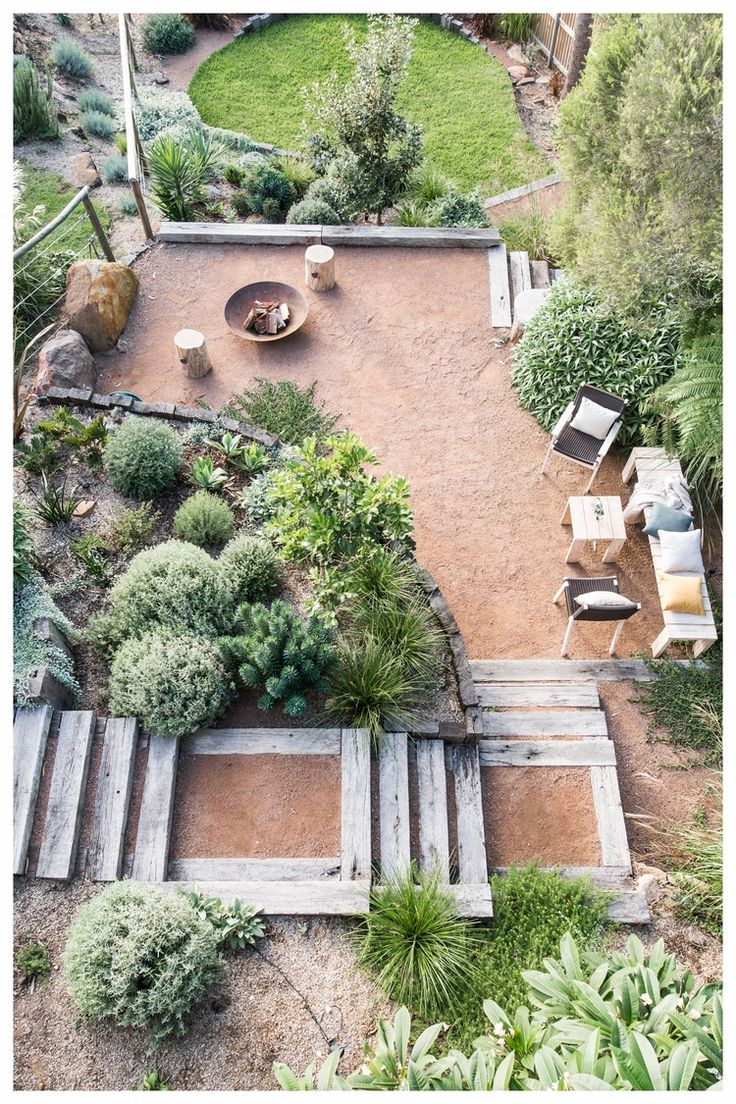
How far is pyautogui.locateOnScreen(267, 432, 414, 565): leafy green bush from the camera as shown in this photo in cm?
613

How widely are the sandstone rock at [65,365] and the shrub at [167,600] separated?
3.26 metres

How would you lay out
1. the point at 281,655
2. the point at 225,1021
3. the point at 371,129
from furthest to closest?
the point at 371,129 → the point at 281,655 → the point at 225,1021

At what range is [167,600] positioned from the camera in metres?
6.43

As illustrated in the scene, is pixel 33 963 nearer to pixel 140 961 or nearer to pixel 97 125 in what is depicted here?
pixel 140 961

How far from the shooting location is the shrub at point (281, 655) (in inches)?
235

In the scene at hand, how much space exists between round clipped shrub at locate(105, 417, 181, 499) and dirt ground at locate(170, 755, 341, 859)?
270 centimetres

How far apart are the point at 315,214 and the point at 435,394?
3.55 m

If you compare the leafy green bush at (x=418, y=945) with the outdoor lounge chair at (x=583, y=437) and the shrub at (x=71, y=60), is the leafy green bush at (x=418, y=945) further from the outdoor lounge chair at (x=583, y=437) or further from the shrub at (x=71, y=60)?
the shrub at (x=71, y=60)

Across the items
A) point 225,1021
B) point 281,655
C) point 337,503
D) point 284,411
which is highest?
point 284,411

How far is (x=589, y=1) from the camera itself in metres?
6.98

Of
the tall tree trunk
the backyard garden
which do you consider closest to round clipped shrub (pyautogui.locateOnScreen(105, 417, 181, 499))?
the backyard garden

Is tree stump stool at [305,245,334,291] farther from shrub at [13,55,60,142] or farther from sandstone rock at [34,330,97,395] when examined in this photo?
shrub at [13,55,60,142]

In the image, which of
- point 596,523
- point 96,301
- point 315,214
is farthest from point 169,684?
point 315,214

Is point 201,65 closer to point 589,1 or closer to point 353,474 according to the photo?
point 589,1
